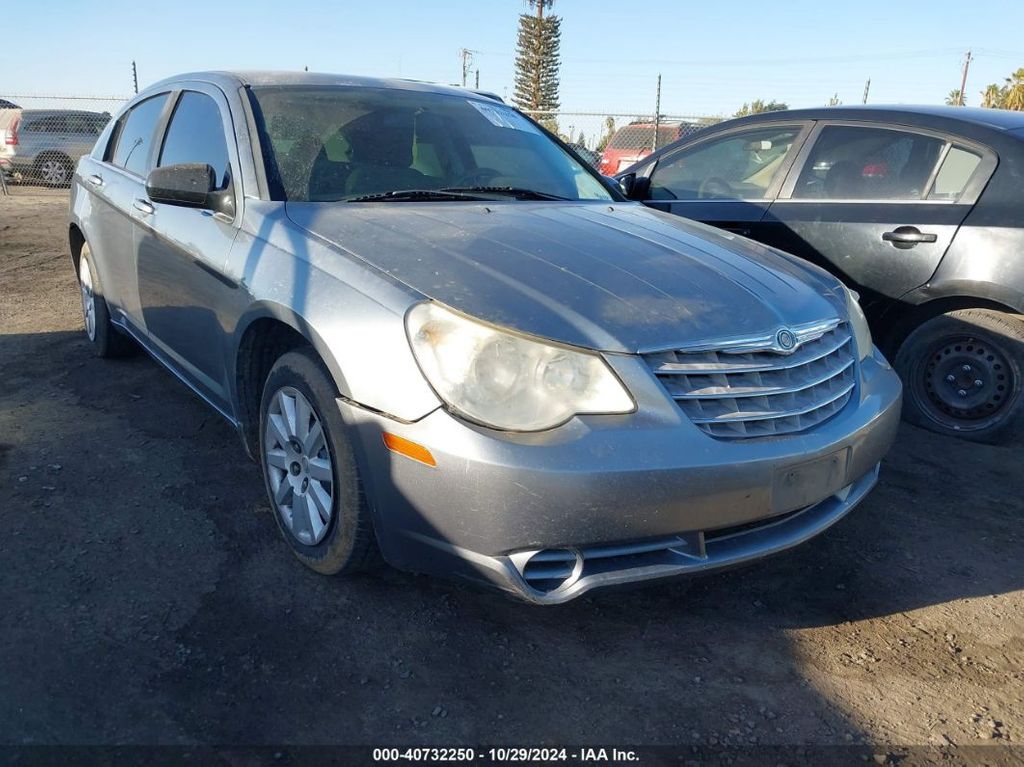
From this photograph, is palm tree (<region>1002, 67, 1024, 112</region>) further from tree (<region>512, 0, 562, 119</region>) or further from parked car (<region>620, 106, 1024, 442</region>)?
parked car (<region>620, 106, 1024, 442</region>)

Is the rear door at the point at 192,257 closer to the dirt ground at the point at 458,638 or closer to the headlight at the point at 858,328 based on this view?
the dirt ground at the point at 458,638

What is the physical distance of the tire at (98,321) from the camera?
15.5 feet

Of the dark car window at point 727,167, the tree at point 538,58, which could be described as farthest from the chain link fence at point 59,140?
the tree at point 538,58

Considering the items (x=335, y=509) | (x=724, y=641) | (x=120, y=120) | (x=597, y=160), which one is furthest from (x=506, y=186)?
(x=597, y=160)

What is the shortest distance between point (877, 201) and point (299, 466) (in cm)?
329

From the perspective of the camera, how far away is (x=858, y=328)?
2.97m

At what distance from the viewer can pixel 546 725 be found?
6.87 ft

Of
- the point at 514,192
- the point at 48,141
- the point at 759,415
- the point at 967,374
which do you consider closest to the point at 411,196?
the point at 514,192

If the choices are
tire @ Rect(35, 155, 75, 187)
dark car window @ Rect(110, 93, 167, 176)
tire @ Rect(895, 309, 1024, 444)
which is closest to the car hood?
tire @ Rect(895, 309, 1024, 444)

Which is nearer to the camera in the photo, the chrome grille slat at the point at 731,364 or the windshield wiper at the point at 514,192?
the chrome grille slat at the point at 731,364

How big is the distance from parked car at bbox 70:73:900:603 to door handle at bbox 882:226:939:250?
1.19 m

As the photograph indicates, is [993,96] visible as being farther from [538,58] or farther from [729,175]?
[729,175]

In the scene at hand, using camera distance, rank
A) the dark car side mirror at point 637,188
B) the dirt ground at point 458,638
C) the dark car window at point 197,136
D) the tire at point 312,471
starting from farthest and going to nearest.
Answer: the dark car side mirror at point 637,188 → the dark car window at point 197,136 → the tire at point 312,471 → the dirt ground at point 458,638

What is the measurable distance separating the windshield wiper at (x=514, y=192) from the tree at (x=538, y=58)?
1842 inches
